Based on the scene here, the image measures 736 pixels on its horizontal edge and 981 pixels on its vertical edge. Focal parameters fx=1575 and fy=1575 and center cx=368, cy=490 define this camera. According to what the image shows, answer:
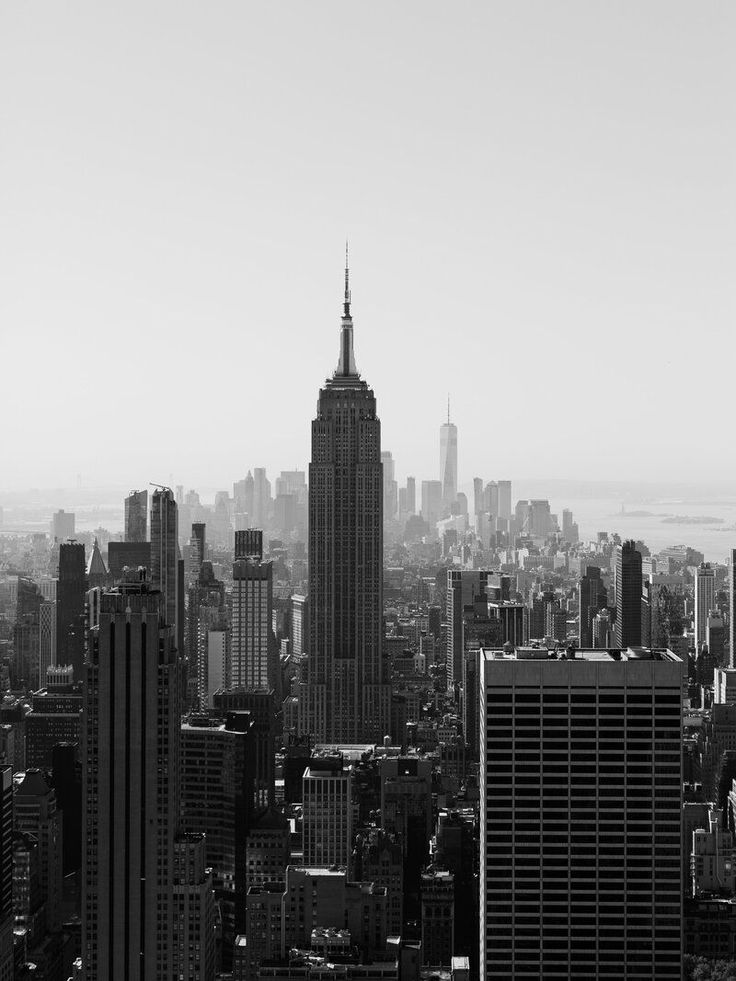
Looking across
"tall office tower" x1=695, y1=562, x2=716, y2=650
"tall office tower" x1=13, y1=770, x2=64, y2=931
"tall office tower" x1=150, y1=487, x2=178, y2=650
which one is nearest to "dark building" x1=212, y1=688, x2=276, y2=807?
"tall office tower" x1=150, y1=487, x2=178, y2=650

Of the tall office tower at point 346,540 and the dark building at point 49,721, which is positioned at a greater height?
the tall office tower at point 346,540

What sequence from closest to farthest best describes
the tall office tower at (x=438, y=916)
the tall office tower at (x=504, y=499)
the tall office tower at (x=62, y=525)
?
1. the tall office tower at (x=438, y=916)
2. the tall office tower at (x=62, y=525)
3. the tall office tower at (x=504, y=499)

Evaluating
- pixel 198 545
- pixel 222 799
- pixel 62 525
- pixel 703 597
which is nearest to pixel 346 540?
pixel 198 545

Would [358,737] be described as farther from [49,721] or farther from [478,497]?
[49,721]

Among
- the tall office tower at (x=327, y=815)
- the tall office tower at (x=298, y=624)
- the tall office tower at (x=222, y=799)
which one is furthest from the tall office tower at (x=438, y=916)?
the tall office tower at (x=298, y=624)

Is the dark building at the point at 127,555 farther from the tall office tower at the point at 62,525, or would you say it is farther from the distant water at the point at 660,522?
the distant water at the point at 660,522

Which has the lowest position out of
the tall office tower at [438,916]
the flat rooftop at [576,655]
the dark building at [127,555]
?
the tall office tower at [438,916]

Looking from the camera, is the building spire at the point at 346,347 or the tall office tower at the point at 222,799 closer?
the tall office tower at the point at 222,799
